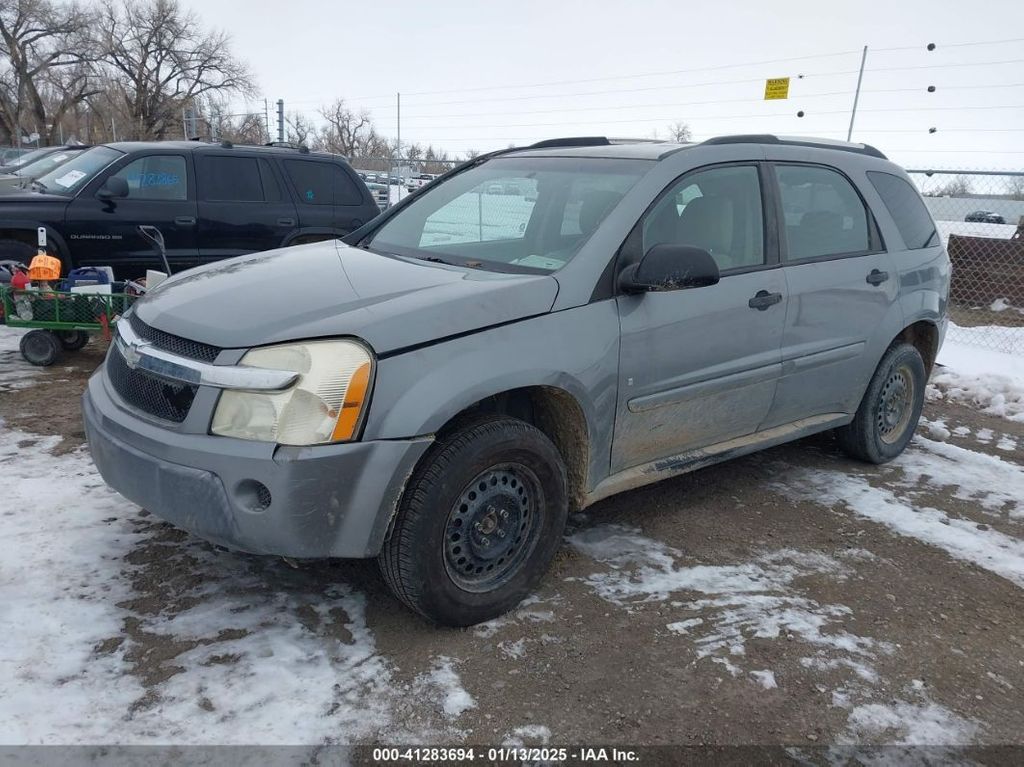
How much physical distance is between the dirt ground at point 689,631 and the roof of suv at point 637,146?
5.89 feet

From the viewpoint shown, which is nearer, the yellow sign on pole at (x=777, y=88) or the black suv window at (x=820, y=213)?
the black suv window at (x=820, y=213)

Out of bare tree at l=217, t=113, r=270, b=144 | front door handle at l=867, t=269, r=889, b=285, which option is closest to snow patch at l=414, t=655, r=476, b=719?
front door handle at l=867, t=269, r=889, b=285

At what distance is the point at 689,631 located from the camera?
304cm

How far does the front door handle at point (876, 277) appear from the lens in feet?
14.5

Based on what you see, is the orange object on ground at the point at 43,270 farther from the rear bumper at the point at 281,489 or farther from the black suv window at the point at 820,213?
the black suv window at the point at 820,213

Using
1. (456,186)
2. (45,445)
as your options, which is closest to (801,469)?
(456,186)

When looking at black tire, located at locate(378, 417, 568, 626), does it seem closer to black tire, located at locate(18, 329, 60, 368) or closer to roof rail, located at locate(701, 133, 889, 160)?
roof rail, located at locate(701, 133, 889, 160)

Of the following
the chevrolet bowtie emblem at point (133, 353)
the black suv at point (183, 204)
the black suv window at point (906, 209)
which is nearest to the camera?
the chevrolet bowtie emblem at point (133, 353)

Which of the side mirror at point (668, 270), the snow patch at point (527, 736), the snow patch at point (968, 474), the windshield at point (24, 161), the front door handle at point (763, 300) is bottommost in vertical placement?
the snow patch at point (527, 736)

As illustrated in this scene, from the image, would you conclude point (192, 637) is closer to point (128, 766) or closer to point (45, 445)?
point (128, 766)

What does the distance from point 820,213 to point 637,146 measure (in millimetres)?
1136

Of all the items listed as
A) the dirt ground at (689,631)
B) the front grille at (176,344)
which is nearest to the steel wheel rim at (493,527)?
the dirt ground at (689,631)

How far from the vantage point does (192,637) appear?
284 centimetres

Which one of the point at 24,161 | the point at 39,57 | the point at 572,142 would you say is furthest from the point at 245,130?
the point at 572,142
